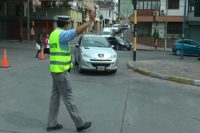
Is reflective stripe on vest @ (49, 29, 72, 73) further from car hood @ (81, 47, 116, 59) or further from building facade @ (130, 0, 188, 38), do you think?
building facade @ (130, 0, 188, 38)

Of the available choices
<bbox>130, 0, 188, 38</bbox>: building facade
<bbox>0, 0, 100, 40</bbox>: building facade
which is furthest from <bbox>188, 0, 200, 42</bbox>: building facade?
<bbox>0, 0, 100, 40</bbox>: building facade

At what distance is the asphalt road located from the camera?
22.6ft

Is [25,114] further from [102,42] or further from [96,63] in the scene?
[102,42]

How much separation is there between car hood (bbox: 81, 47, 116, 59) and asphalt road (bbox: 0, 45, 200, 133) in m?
0.88

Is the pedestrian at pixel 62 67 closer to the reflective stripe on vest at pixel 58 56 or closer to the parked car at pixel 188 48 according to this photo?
the reflective stripe on vest at pixel 58 56

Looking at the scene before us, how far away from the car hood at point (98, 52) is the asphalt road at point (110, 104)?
2.88 ft

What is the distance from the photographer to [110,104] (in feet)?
28.9

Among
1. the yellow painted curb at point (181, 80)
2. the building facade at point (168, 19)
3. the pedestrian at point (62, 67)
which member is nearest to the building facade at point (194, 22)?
the building facade at point (168, 19)

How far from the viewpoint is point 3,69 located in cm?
1529

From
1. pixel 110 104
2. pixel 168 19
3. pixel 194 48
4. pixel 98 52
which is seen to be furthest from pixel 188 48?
pixel 110 104

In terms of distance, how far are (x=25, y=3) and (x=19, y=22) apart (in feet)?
9.43

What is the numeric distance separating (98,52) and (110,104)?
220 inches

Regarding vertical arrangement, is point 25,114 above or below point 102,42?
below

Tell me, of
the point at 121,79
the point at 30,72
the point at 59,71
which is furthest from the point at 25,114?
the point at 30,72
